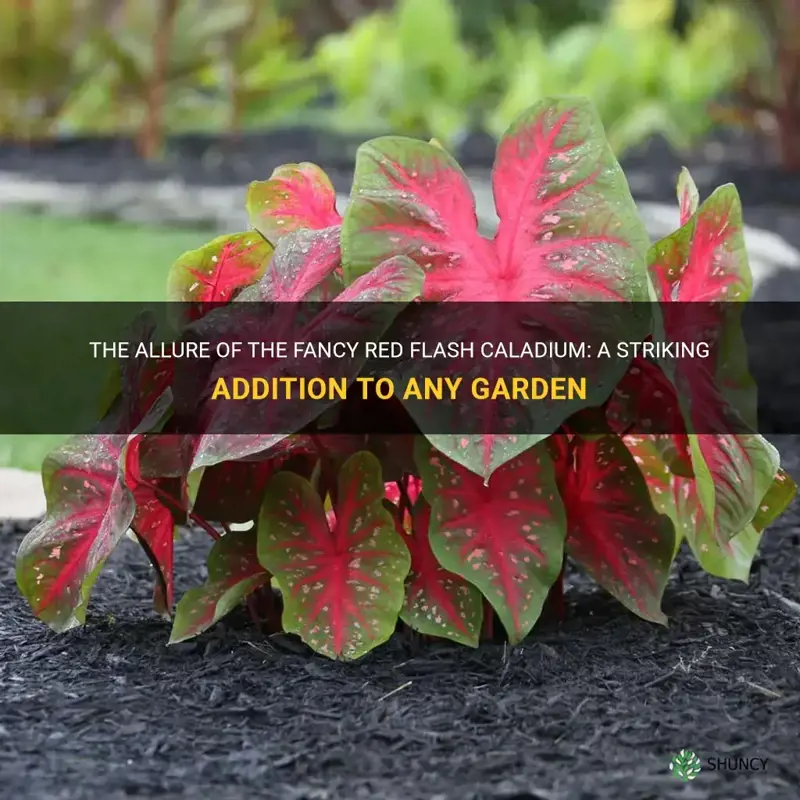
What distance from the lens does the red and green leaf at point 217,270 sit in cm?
120

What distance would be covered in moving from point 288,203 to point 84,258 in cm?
320

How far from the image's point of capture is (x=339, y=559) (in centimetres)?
107

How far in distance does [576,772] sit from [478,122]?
245 inches

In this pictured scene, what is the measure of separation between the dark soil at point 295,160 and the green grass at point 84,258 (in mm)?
393

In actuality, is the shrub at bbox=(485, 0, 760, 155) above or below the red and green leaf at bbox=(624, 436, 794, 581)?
above

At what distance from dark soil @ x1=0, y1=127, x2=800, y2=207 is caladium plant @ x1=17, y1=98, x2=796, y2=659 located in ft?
10.3

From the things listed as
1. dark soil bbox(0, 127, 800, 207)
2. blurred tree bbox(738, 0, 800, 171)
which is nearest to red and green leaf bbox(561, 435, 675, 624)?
dark soil bbox(0, 127, 800, 207)

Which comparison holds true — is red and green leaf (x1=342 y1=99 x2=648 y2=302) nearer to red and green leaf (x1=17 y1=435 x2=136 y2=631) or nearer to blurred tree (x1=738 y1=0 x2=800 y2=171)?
red and green leaf (x1=17 y1=435 x2=136 y2=631)

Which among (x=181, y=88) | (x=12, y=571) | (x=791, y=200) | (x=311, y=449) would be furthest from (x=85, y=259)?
(x=311, y=449)

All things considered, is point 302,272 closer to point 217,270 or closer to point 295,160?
point 217,270

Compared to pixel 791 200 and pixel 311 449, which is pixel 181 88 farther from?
pixel 311 449

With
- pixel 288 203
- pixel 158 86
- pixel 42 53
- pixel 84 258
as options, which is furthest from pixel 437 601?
pixel 42 53

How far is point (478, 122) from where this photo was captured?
22.2 ft

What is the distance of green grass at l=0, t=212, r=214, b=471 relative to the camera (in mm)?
3727
